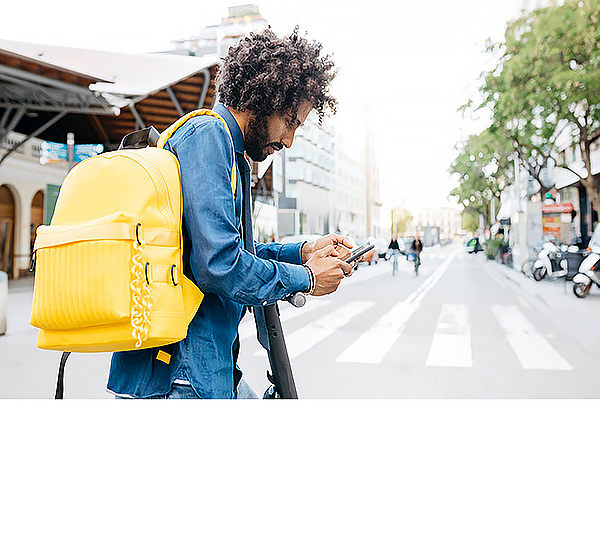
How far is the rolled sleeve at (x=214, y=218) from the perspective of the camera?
33.5 inches

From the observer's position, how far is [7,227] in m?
4.11

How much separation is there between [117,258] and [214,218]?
0.14m

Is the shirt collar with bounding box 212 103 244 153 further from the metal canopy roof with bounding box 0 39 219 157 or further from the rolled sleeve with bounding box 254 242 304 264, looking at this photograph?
the metal canopy roof with bounding box 0 39 219 157

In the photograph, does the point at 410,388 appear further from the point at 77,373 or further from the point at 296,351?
the point at 77,373

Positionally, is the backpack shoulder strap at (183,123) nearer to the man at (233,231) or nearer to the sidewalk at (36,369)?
the man at (233,231)

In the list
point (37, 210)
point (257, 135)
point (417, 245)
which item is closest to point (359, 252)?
point (257, 135)

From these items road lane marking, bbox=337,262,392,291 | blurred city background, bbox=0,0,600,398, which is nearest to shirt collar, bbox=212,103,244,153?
road lane marking, bbox=337,262,392,291

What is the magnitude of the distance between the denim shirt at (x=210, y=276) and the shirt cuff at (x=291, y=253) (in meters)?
0.19

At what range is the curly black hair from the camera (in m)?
1.02

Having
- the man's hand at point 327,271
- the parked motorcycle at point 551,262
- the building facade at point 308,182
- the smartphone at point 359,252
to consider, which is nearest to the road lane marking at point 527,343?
the parked motorcycle at point 551,262

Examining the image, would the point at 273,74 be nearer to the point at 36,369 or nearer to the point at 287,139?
the point at 287,139

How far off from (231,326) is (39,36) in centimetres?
309
